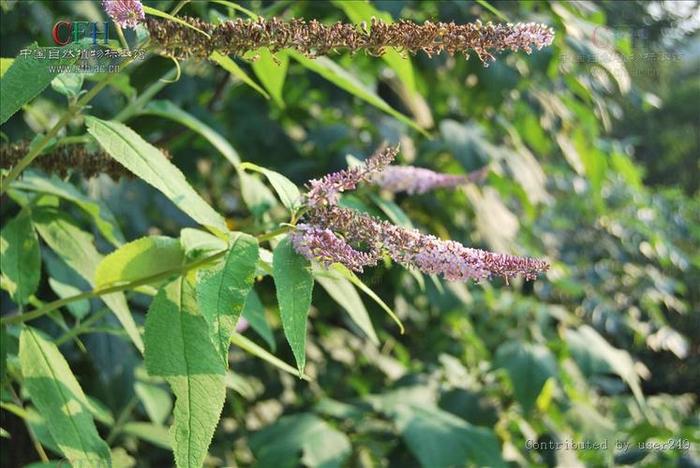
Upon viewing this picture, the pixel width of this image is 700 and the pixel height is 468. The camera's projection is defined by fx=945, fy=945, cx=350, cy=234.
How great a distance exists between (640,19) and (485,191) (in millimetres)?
1412

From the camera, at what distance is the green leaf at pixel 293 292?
0.76m

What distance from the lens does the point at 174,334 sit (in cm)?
88

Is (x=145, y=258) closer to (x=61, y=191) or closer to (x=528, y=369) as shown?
(x=61, y=191)

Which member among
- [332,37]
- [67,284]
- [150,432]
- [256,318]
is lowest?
[150,432]

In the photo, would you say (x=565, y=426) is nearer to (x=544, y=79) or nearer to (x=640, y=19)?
(x=544, y=79)

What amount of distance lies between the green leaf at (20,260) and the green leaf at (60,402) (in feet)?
0.37

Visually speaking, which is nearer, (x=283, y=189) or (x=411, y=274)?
(x=283, y=189)

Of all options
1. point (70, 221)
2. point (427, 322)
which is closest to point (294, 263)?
point (70, 221)

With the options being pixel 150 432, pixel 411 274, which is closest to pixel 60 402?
pixel 150 432

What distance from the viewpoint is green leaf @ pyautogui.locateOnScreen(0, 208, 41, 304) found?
3.63 feet

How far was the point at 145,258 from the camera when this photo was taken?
0.97 m

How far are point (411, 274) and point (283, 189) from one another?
1259 mm

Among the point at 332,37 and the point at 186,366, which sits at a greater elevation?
the point at 332,37

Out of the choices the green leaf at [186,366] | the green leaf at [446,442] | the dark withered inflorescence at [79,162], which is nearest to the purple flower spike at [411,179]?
the dark withered inflorescence at [79,162]
